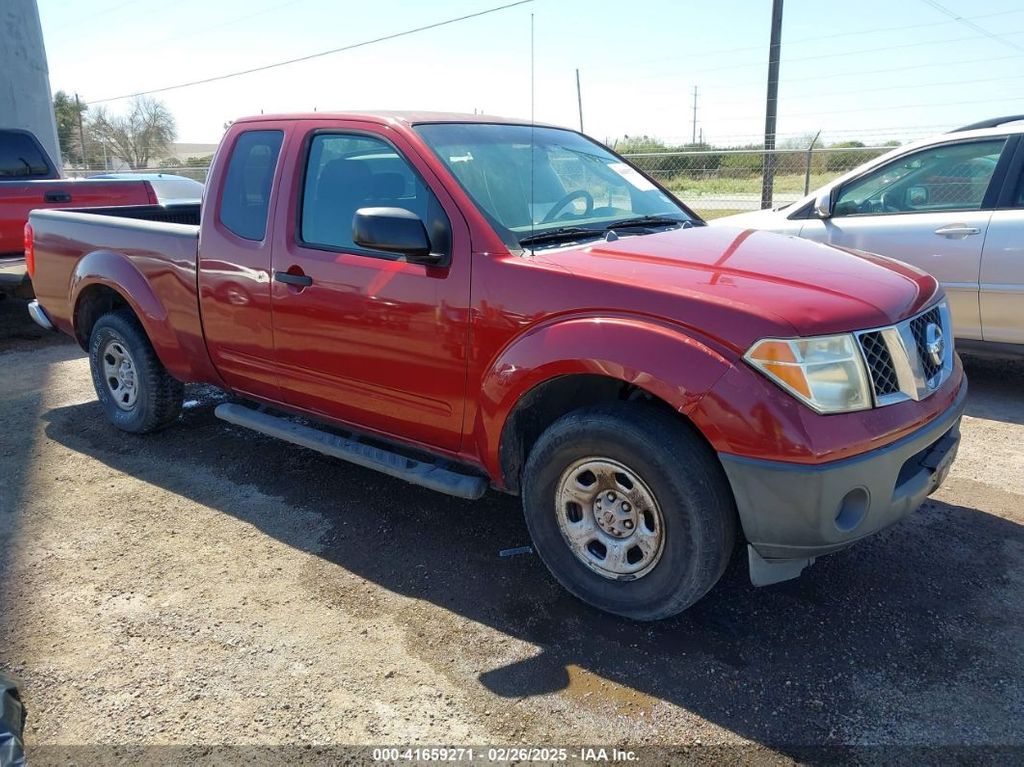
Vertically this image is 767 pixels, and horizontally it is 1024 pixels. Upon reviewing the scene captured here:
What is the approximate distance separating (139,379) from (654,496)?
3568 millimetres

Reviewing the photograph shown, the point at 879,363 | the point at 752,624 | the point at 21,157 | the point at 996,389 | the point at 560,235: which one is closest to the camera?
the point at 879,363

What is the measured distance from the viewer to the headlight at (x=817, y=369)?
102 inches

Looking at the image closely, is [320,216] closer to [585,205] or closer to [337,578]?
[585,205]

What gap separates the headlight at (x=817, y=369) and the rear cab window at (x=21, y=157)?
988cm

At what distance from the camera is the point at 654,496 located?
2830mm

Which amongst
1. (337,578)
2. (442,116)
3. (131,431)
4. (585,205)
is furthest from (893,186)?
(131,431)

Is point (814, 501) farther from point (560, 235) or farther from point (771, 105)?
point (771, 105)

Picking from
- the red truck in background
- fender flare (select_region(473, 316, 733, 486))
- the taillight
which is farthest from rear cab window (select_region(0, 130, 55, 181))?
fender flare (select_region(473, 316, 733, 486))

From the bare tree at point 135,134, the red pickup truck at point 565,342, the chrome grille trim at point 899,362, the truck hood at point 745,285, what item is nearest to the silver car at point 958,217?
the truck hood at point 745,285

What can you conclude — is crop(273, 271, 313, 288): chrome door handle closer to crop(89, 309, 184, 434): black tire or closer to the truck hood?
the truck hood

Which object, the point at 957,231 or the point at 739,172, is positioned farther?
the point at 739,172

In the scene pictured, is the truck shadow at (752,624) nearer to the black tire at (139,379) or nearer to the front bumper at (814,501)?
the front bumper at (814,501)

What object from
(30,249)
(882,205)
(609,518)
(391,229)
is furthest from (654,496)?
(30,249)

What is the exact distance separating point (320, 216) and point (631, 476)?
2.00m
